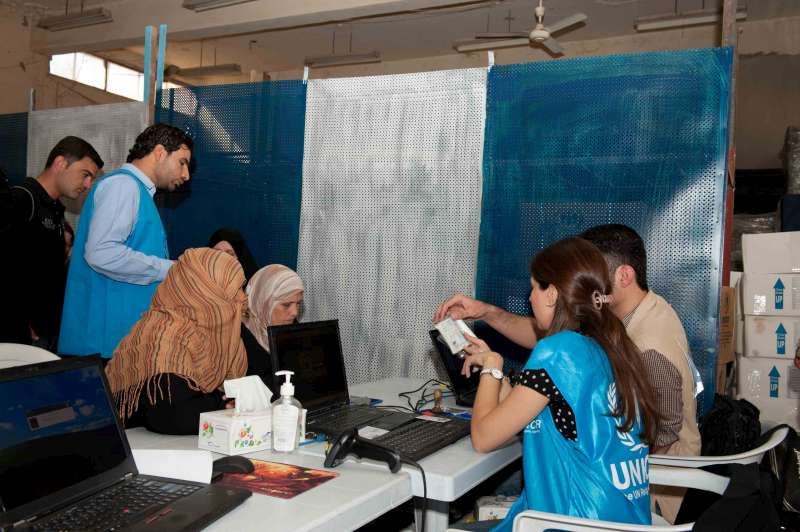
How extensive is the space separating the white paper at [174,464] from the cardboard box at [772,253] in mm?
3521

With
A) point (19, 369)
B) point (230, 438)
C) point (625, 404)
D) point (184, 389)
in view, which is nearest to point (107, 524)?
point (19, 369)

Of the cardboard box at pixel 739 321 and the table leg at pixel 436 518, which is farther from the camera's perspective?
the cardboard box at pixel 739 321

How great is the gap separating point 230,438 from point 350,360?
1.79 metres

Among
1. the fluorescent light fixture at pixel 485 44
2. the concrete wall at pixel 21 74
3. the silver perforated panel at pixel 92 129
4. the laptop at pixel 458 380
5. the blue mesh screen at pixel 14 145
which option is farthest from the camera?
the concrete wall at pixel 21 74

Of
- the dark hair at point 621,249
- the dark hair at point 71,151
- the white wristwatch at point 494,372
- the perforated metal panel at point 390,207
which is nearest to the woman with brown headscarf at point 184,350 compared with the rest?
the white wristwatch at point 494,372

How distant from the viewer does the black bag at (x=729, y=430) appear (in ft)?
7.10

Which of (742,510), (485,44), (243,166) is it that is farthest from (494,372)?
(485,44)

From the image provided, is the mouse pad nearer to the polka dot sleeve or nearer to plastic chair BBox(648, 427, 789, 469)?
the polka dot sleeve

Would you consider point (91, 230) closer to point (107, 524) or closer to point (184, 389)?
point (184, 389)

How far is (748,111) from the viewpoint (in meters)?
8.27

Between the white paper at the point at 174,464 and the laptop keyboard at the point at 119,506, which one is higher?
the white paper at the point at 174,464

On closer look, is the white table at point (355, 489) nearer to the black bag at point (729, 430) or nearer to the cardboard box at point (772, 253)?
the black bag at point (729, 430)

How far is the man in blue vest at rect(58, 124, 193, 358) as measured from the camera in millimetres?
2732

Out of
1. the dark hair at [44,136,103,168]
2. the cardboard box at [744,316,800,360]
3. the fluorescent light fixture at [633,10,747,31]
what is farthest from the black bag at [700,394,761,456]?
the fluorescent light fixture at [633,10,747,31]
